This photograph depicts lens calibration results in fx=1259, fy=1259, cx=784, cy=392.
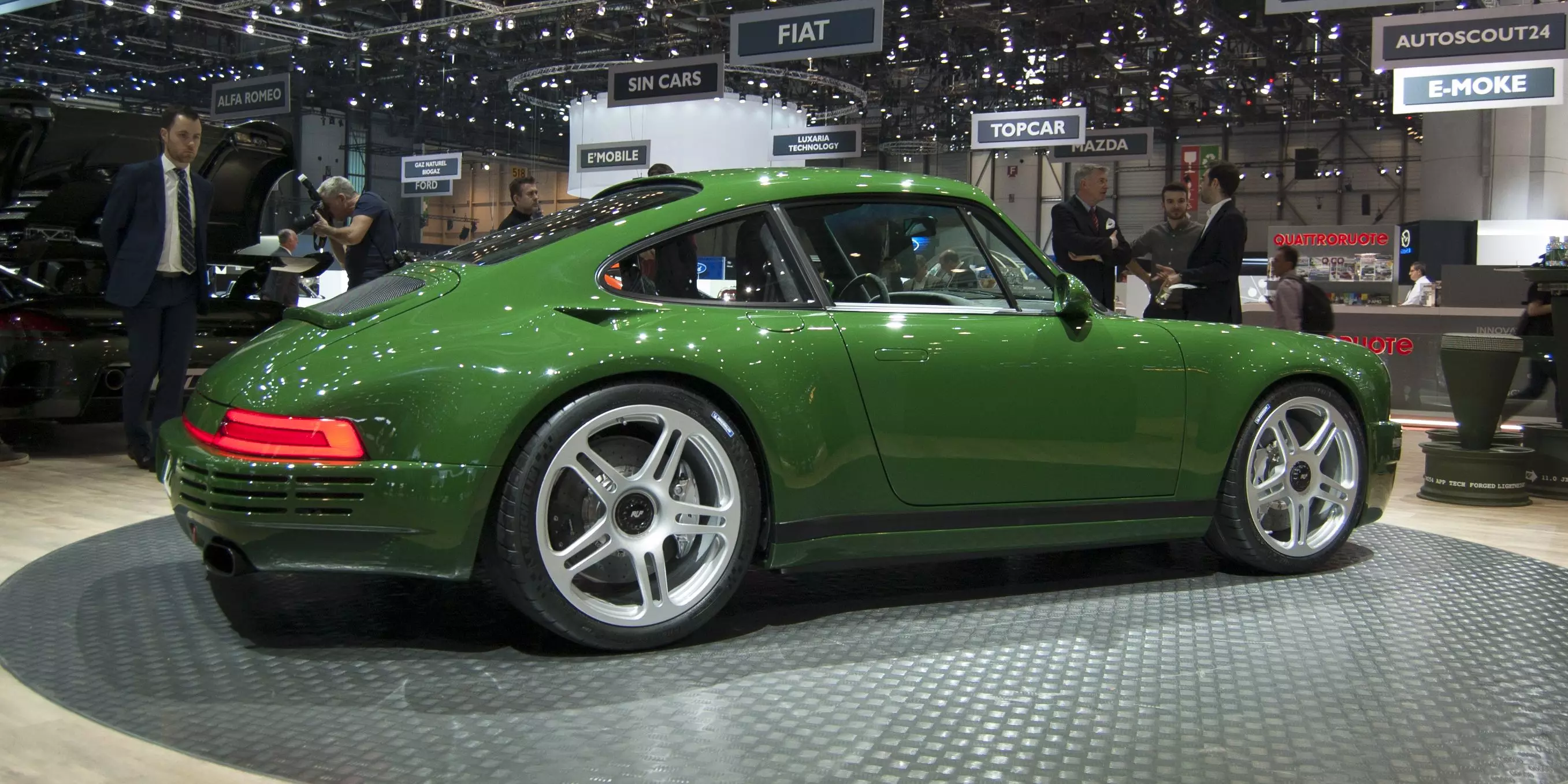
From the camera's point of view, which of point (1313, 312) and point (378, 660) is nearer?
point (378, 660)

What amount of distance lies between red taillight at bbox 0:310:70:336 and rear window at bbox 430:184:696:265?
3.21m

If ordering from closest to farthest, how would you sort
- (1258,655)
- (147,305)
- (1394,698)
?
(1394,698)
(1258,655)
(147,305)

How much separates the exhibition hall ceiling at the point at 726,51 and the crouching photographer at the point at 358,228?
49.9 ft

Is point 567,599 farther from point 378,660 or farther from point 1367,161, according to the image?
point 1367,161

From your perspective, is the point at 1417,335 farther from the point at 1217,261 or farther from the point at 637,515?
the point at 637,515

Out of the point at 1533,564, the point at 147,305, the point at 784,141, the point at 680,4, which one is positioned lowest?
the point at 1533,564

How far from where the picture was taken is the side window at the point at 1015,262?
3.44 metres

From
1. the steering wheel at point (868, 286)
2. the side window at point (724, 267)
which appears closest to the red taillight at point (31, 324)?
the side window at point (724, 267)

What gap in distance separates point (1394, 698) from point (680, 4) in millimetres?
21162

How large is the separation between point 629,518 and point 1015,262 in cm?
136

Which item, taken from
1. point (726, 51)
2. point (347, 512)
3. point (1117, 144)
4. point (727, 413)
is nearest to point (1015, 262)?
point (727, 413)

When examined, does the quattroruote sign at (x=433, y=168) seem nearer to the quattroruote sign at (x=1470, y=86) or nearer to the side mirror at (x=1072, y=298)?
the quattroruote sign at (x=1470, y=86)

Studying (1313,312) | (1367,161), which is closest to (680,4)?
(1313,312)

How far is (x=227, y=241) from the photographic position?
698 centimetres
